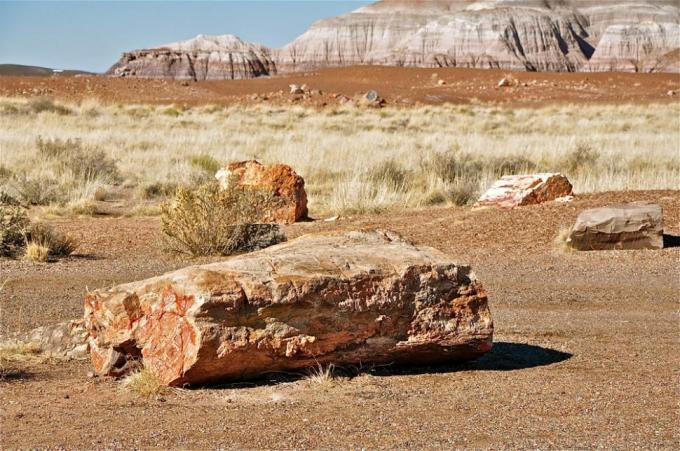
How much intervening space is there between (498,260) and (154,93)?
42642mm

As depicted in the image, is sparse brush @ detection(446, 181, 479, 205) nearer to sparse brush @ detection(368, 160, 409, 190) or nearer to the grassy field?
the grassy field

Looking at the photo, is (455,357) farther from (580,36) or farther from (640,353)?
(580,36)

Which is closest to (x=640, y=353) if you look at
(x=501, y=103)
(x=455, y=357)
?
(x=455, y=357)

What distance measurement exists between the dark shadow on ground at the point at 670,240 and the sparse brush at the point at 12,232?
24.0ft

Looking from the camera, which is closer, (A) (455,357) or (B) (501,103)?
(A) (455,357)

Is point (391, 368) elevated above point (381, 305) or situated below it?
below

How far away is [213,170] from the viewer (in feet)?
62.4

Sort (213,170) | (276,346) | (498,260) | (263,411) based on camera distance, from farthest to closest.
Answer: (213,170)
(498,260)
(276,346)
(263,411)

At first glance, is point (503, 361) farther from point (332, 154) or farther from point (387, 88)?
point (387, 88)

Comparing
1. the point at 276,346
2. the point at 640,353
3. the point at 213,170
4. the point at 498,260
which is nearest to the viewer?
the point at 276,346

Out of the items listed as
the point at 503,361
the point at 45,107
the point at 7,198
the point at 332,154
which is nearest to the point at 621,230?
the point at 503,361

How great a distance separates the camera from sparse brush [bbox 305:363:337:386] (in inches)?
213

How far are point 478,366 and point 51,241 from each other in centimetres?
643

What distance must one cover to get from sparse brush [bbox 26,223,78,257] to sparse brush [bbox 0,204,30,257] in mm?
100
